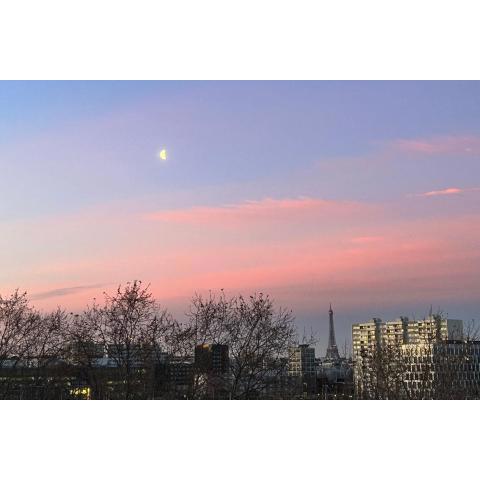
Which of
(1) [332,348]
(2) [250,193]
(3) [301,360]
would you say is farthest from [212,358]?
(2) [250,193]

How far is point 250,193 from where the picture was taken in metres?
7.53

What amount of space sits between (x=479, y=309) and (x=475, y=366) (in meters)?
0.91

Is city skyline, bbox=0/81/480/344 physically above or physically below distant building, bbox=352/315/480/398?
above

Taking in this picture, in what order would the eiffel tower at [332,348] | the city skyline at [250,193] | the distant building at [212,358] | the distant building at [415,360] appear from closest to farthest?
the distant building at [415,360], the distant building at [212,358], the eiffel tower at [332,348], the city skyline at [250,193]

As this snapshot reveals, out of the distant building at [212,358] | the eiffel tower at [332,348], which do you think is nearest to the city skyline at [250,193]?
the eiffel tower at [332,348]

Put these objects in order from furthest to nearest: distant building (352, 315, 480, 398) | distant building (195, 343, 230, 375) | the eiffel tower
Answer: the eiffel tower < distant building (195, 343, 230, 375) < distant building (352, 315, 480, 398)

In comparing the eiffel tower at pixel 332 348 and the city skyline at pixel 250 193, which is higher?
the city skyline at pixel 250 193

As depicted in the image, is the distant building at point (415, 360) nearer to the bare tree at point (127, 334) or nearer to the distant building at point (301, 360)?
the distant building at point (301, 360)

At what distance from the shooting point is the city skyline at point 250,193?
23.6ft

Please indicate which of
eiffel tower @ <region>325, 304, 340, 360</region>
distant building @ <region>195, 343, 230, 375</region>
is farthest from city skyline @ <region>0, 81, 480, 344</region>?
distant building @ <region>195, 343, 230, 375</region>

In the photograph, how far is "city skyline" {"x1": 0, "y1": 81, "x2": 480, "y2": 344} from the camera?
23.6 feet

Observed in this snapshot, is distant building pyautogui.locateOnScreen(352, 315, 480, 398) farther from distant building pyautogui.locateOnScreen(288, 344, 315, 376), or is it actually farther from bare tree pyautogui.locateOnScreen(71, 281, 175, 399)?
bare tree pyautogui.locateOnScreen(71, 281, 175, 399)

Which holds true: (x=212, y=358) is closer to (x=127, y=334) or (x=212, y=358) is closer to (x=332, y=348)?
(x=127, y=334)
